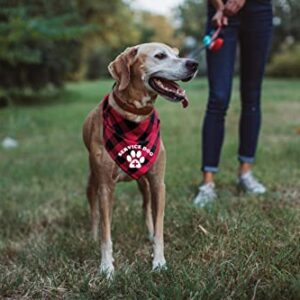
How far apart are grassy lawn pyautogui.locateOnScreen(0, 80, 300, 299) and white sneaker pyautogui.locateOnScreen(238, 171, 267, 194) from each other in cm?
9

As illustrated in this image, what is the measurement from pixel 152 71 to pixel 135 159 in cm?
47

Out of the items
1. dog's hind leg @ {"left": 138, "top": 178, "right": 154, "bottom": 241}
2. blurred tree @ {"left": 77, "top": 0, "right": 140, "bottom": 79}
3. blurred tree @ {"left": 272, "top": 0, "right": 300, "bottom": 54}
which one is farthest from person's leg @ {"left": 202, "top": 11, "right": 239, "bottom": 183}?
blurred tree @ {"left": 272, "top": 0, "right": 300, "bottom": 54}

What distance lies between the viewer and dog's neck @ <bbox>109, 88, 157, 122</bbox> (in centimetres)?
271

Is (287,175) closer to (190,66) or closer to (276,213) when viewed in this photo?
(276,213)

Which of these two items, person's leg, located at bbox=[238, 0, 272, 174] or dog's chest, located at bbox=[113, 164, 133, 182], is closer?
dog's chest, located at bbox=[113, 164, 133, 182]

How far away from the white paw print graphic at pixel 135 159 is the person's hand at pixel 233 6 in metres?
1.47

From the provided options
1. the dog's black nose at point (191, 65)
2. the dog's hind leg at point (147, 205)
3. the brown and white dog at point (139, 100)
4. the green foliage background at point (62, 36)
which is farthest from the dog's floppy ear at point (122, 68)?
the green foliage background at point (62, 36)

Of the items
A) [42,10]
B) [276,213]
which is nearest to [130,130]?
[276,213]

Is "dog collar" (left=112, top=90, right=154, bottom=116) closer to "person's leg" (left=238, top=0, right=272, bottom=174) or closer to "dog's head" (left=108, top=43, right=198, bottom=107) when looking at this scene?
"dog's head" (left=108, top=43, right=198, bottom=107)

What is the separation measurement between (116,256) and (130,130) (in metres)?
0.72

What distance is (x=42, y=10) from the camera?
12727mm

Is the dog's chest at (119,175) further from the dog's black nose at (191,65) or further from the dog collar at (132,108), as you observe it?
the dog's black nose at (191,65)

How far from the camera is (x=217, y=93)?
3787 mm

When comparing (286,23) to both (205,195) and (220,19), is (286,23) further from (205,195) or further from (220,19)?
(205,195)
